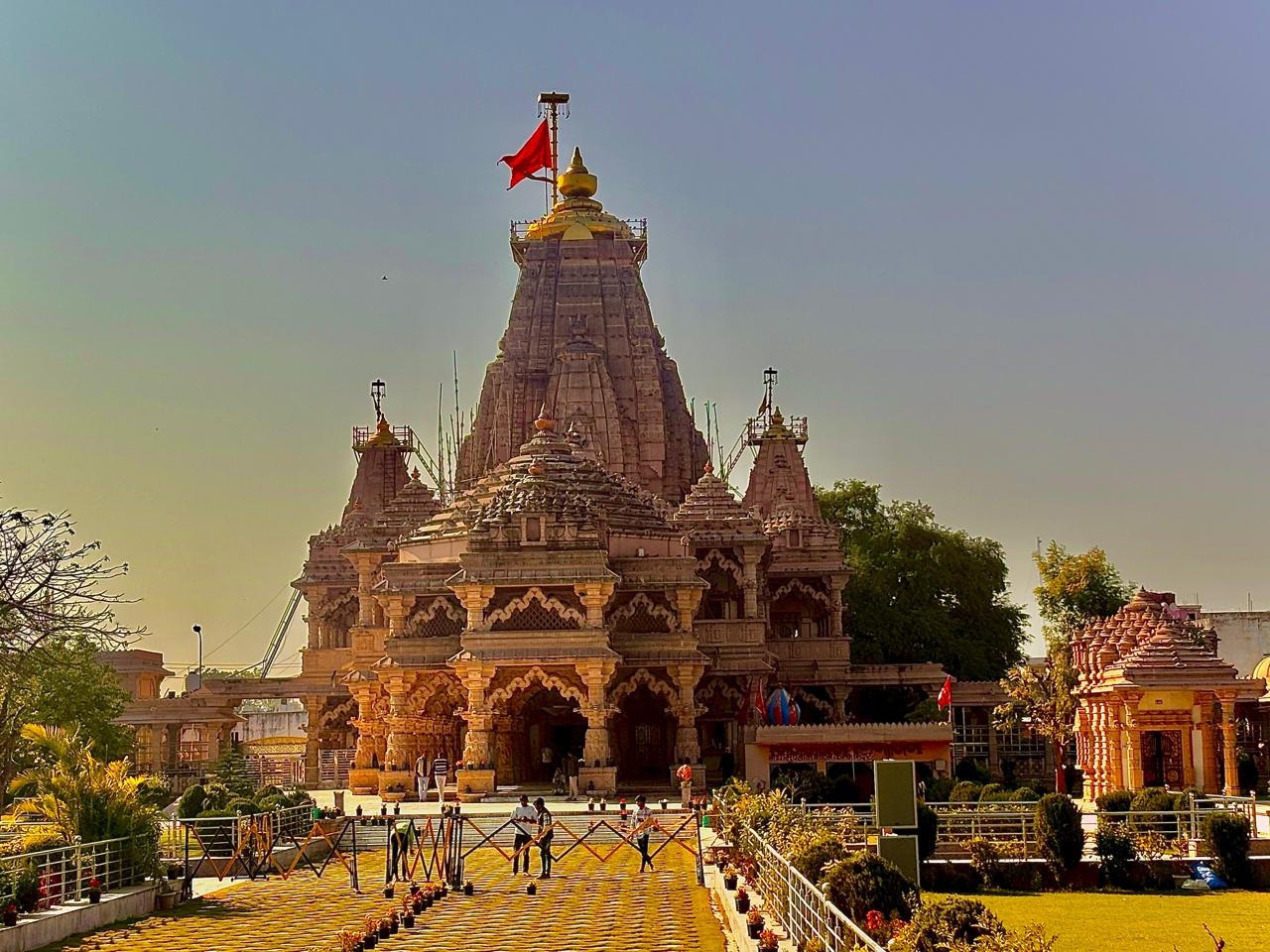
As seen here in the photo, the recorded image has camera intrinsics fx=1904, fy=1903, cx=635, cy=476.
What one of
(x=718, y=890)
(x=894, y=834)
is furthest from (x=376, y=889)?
(x=894, y=834)

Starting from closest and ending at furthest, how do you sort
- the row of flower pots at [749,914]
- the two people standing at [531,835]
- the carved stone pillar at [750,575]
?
1. the row of flower pots at [749,914]
2. the two people standing at [531,835]
3. the carved stone pillar at [750,575]

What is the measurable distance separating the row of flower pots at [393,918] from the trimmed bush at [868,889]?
568cm

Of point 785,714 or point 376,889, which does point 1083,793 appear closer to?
point 785,714

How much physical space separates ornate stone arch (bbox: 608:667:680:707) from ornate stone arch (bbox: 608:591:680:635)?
1328 millimetres

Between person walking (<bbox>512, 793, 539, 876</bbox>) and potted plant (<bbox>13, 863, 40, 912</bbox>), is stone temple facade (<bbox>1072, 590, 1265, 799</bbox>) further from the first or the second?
potted plant (<bbox>13, 863, 40, 912</bbox>)

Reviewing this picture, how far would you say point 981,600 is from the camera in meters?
81.2

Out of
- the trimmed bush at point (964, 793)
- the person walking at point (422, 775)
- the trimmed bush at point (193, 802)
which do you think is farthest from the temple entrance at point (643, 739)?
the trimmed bush at point (193, 802)

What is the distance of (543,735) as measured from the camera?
2200 inches

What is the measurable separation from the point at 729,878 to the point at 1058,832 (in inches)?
266

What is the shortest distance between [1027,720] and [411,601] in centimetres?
2011

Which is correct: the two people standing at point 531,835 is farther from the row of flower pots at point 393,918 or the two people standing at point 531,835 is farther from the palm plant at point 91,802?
the palm plant at point 91,802

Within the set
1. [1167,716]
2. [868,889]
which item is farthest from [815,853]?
[1167,716]

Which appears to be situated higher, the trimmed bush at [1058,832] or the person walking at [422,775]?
the person walking at [422,775]

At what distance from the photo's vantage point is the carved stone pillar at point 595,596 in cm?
4850
